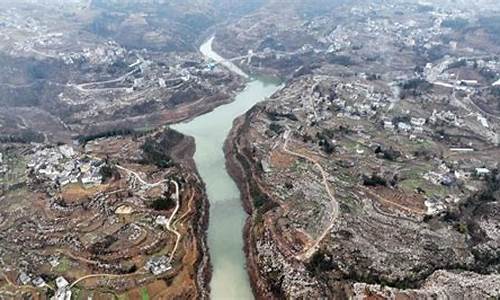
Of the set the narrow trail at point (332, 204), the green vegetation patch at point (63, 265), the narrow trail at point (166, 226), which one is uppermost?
the green vegetation patch at point (63, 265)

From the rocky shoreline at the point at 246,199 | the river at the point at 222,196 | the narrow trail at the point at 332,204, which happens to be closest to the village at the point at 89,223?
the river at the point at 222,196

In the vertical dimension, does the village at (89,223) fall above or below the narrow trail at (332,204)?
above

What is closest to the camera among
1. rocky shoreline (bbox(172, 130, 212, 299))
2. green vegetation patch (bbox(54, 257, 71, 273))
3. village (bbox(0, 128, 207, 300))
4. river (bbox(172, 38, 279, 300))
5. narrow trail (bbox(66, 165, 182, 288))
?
narrow trail (bbox(66, 165, 182, 288))

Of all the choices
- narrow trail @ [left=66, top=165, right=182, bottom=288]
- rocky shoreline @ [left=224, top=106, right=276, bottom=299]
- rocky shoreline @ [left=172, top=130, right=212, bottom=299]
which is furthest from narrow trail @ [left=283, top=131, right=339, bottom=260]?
narrow trail @ [left=66, top=165, right=182, bottom=288]

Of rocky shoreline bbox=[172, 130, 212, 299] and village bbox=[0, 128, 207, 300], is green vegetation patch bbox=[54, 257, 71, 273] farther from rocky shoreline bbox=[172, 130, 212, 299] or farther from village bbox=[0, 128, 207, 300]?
rocky shoreline bbox=[172, 130, 212, 299]

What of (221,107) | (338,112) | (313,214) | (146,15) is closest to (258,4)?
(146,15)

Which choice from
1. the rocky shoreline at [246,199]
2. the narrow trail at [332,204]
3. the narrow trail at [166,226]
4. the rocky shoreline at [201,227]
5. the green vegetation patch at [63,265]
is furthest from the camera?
the narrow trail at [332,204]

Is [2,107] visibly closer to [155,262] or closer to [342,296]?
[155,262]

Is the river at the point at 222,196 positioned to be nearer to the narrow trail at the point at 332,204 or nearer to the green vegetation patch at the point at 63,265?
the narrow trail at the point at 332,204
